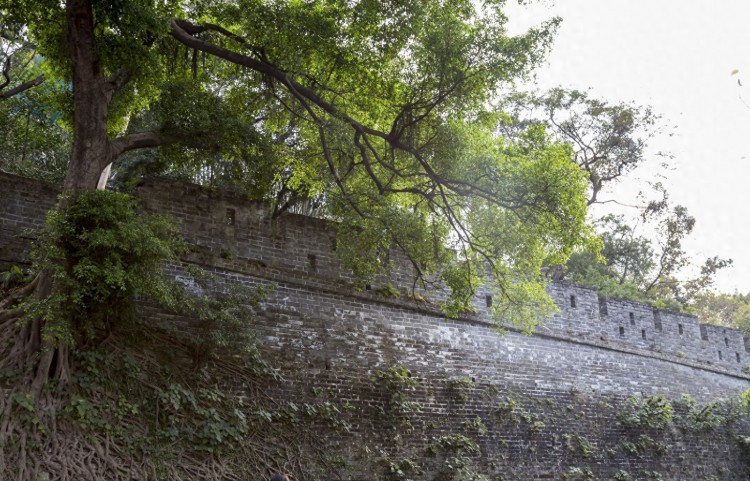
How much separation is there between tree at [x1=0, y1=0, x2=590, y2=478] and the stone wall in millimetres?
703

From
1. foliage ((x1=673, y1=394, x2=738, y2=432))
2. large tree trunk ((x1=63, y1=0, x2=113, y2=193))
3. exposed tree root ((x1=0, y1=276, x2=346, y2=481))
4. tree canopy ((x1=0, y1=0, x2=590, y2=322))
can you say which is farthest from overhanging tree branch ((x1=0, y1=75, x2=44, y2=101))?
foliage ((x1=673, y1=394, x2=738, y2=432))

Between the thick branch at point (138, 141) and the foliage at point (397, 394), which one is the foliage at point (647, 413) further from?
the thick branch at point (138, 141)

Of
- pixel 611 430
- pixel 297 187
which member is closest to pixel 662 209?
pixel 611 430

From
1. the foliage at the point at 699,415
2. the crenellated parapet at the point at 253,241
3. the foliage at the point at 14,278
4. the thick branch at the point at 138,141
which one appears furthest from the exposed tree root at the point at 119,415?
the foliage at the point at 699,415

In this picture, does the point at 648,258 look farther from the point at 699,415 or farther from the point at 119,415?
the point at 119,415

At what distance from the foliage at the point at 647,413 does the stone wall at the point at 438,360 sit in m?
0.13

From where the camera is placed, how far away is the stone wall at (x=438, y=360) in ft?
30.9

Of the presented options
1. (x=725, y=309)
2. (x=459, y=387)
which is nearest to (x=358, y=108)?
(x=459, y=387)

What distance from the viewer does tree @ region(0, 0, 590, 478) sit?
7938 mm

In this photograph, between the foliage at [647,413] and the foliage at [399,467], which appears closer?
the foliage at [399,467]

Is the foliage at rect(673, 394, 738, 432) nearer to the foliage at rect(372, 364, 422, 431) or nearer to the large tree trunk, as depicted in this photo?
the foliage at rect(372, 364, 422, 431)

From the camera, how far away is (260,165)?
923cm

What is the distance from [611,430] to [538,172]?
571 cm

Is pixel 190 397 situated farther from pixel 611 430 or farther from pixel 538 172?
pixel 611 430
